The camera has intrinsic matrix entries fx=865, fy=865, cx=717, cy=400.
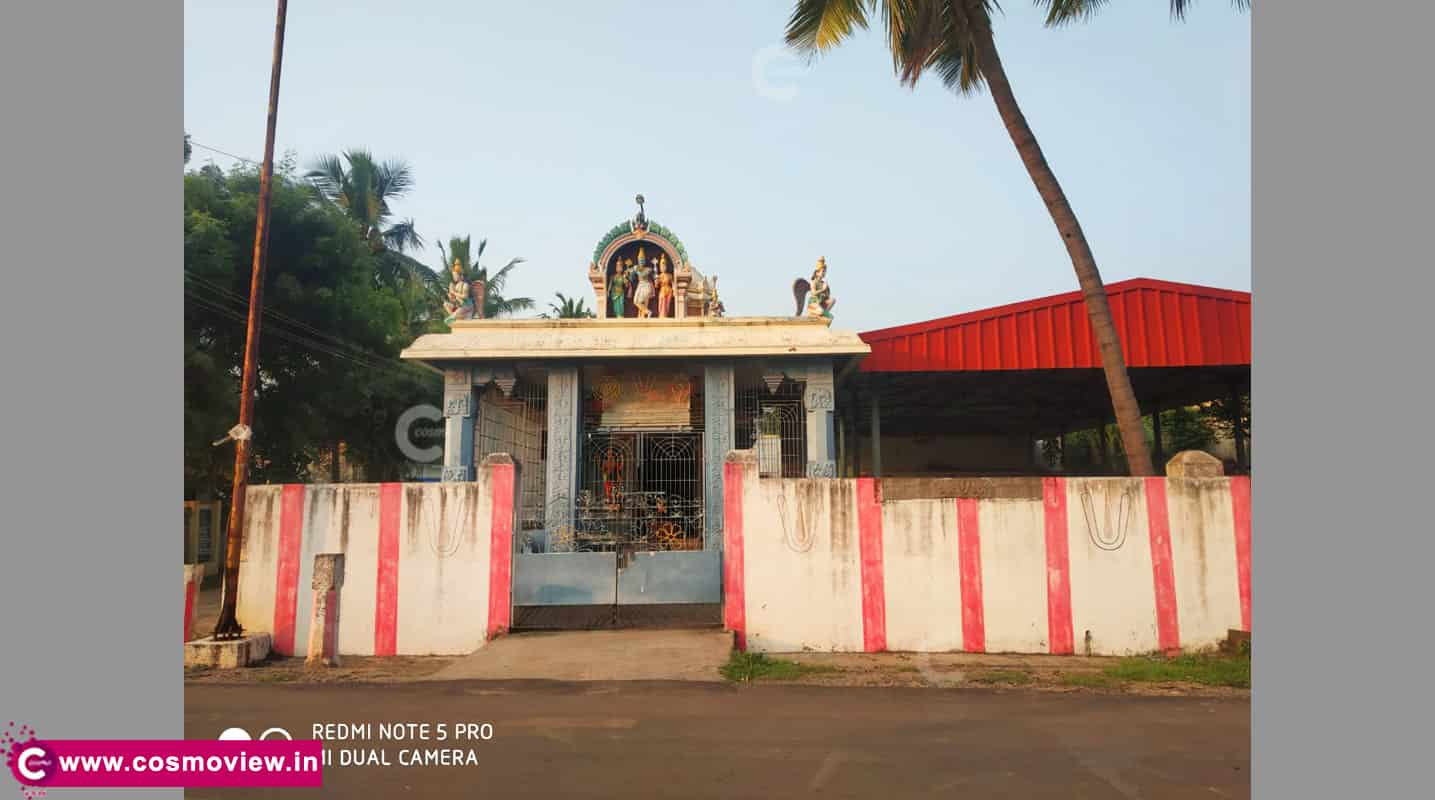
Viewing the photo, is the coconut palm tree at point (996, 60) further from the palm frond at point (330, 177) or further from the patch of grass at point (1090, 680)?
the palm frond at point (330, 177)

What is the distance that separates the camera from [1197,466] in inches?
400

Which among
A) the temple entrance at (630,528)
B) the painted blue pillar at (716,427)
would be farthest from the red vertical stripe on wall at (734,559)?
the painted blue pillar at (716,427)

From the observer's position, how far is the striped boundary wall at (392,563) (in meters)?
10.2

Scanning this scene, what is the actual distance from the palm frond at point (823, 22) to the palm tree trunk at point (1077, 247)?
183 centimetres

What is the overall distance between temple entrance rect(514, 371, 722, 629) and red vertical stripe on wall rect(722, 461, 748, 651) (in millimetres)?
641

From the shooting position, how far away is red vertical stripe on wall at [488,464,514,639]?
1024 cm

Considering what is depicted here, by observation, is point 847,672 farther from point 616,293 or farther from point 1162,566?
point 616,293

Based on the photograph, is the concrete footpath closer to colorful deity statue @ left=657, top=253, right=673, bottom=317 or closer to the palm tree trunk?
the palm tree trunk

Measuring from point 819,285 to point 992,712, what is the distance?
880cm

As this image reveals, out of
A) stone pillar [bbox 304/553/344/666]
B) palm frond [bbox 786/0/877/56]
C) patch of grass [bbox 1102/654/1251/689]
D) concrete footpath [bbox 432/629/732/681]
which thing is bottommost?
patch of grass [bbox 1102/654/1251/689]

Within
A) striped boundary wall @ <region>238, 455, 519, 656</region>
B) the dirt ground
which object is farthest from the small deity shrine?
the dirt ground

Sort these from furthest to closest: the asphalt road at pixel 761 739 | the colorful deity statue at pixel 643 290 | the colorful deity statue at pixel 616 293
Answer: the colorful deity statue at pixel 616 293 < the colorful deity statue at pixel 643 290 < the asphalt road at pixel 761 739

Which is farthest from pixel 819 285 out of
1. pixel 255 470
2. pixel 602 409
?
pixel 255 470

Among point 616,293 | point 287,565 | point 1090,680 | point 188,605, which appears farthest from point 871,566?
point 188,605
